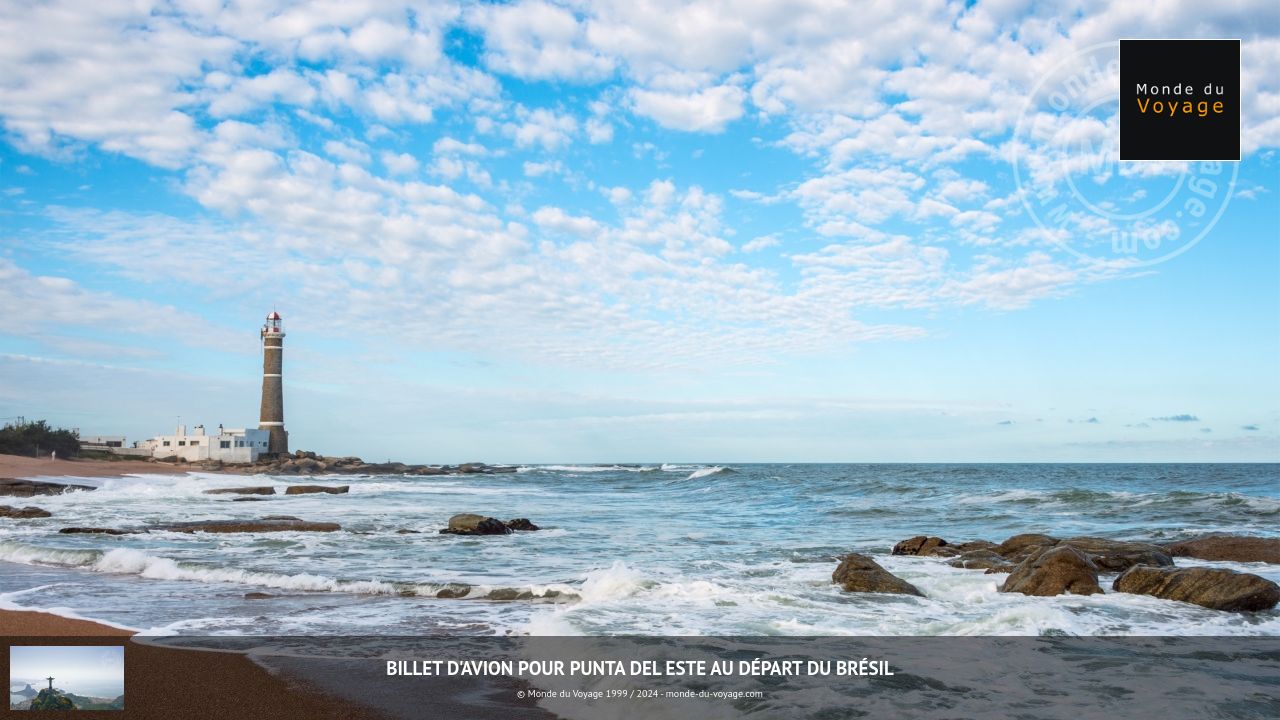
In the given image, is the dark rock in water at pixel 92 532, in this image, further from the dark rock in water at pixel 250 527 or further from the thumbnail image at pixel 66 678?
the thumbnail image at pixel 66 678

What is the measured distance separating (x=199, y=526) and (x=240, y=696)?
13.5 metres

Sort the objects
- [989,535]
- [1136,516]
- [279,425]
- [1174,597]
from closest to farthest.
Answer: [1174,597] < [989,535] < [1136,516] < [279,425]

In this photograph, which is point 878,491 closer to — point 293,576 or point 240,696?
point 293,576

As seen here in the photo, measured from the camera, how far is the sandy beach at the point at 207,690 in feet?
18.0

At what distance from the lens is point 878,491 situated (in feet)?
117

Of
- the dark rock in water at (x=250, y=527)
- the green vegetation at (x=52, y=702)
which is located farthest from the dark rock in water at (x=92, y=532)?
the green vegetation at (x=52, y=702)

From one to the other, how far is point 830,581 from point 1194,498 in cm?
2202

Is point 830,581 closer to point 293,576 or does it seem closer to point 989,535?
point 293,576

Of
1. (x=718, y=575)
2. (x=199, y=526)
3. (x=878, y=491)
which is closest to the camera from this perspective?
(x=718, y=575)

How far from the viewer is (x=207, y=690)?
595 centimetres

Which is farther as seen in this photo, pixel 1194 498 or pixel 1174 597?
pixel 1194 498

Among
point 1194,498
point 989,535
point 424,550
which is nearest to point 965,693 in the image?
point 424,550

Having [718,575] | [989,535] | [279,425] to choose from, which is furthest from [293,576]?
[279,425]

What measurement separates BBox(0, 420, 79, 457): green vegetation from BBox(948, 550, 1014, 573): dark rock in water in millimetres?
55946
